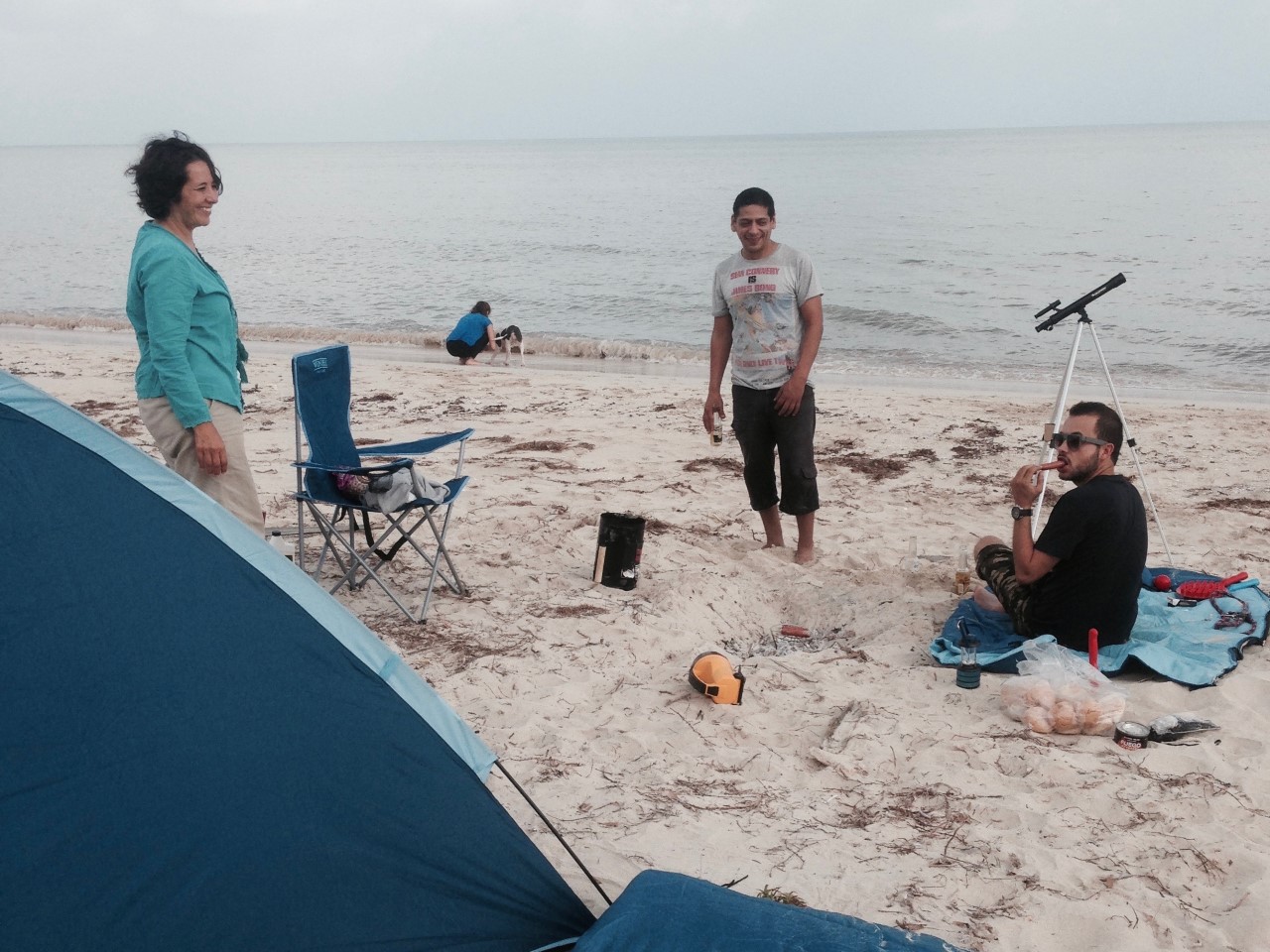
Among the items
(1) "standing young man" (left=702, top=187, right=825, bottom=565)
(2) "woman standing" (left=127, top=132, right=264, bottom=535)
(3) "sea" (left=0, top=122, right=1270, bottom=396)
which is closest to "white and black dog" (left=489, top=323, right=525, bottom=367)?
(3) "sea" (left=0, top=122, right=1270, bottom=396)

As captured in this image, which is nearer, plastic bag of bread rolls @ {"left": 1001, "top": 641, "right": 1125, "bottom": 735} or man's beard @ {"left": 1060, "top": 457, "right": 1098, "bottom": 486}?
plastic bag of bread rolls @ {"left": 1001, "top": 641, "right": 1125, "bottom": 735}

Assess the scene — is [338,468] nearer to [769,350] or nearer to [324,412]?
[324,412]

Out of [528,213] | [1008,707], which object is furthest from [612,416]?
[528,213]

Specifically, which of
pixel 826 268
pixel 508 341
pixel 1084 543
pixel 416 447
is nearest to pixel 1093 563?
pixel 1084 543

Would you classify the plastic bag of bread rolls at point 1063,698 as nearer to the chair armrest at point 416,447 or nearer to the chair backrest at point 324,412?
the chair armrest at point 416,447

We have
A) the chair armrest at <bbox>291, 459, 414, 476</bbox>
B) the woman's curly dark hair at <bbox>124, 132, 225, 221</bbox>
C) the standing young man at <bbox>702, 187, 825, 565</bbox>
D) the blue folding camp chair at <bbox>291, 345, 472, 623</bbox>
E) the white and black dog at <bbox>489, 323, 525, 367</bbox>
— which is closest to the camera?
the woman's curly dark hair at <bbox>124, 132, 225, 221</bbox>

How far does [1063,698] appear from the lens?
12.4 ft

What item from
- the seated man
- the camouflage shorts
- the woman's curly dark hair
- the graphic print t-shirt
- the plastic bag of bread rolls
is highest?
the woman's curly dark hair

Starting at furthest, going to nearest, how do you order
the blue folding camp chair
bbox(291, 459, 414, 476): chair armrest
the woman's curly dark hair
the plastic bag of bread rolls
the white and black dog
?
the white and black dog < the blue folding camp chair < bbox(291, 459, 414, 476): chair armrest < the plastic bag of bread rolls < the woman's curly dark hair

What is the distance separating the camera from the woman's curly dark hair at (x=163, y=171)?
3600 millimetres

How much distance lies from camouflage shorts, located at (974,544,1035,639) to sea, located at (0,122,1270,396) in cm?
109

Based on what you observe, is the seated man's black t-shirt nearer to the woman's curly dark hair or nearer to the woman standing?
the woman standing

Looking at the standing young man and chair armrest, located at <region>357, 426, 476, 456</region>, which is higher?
the standing young man

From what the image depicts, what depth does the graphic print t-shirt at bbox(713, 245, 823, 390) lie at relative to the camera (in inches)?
205
